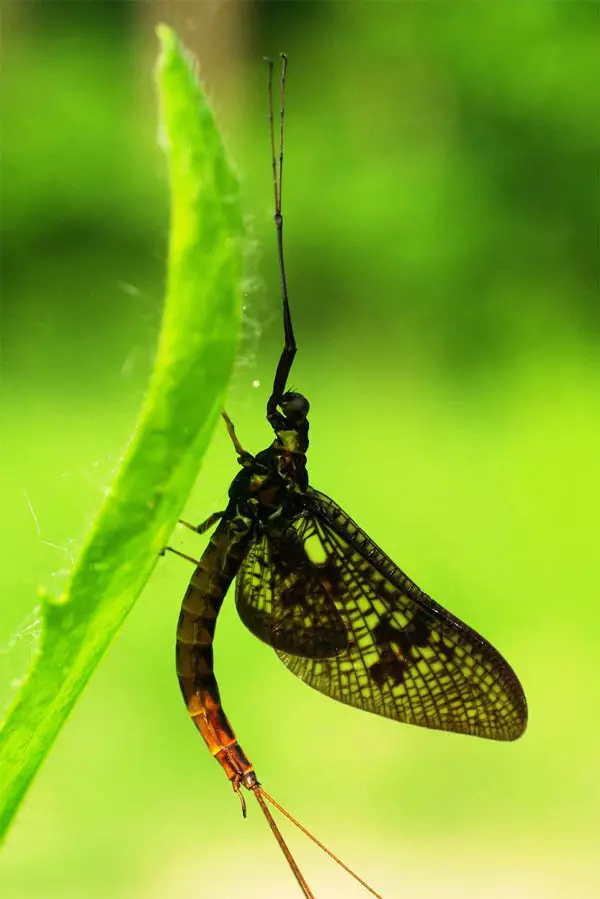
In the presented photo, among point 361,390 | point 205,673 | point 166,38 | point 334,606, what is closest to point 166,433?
point 166,38

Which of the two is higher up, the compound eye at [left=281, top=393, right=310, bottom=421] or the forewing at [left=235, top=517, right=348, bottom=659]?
the compound eye at [left=281, top=393, right=310, bottom=421]

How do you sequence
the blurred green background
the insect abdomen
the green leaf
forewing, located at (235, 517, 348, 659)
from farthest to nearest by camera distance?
the blurred green background < forewing, located at (235, 517, 348, 659) < the insect abdomen < the green leaf

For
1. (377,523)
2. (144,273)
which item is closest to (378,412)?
(377,523)

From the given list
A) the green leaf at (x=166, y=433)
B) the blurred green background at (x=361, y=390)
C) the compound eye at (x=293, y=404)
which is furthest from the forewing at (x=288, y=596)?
the blurred green background at (x=361, y=390)

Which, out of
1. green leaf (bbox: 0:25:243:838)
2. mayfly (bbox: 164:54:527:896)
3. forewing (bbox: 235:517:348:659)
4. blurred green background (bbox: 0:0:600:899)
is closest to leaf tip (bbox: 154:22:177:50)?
green leaf (bbox: 0:25:243:838)

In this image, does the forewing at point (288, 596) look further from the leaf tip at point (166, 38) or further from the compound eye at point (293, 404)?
the leaf tip at point (166, 38)

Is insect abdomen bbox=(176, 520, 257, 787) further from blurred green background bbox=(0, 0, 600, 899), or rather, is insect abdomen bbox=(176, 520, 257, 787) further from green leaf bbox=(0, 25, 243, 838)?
blurred green background bbox=(0, 0, 600, 899)

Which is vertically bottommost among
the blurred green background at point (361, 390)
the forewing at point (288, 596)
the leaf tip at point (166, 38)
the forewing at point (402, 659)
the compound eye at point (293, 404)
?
the leaf tip at point (166, 38)
